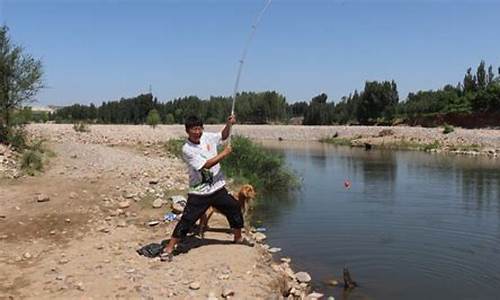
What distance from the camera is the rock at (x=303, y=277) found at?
1073cm

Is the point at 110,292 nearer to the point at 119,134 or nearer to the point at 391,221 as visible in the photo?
the point at 391,221

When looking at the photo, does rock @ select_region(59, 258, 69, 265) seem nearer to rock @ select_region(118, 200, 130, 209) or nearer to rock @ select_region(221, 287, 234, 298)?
rock @ select_region(221, 287, 234, 298)

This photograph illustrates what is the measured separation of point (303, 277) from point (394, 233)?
5.84 metres

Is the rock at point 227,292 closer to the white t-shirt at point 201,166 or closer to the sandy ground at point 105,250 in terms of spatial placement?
the sandy ground at point 105,250

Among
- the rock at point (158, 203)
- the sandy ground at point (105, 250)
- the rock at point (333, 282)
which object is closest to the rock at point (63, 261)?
the sandy ground at point (105, 250)

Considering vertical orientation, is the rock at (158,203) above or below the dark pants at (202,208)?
below

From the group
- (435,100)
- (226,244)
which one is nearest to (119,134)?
(226,244)

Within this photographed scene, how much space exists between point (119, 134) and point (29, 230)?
25002 mm

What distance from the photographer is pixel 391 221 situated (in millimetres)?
17688

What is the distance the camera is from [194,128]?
910cm

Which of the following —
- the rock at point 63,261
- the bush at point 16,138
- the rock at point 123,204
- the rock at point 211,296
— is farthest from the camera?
the bush at point 16,138

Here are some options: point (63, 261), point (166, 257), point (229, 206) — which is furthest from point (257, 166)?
point (63, 261)

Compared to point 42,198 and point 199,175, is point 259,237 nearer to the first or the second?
point 42,198

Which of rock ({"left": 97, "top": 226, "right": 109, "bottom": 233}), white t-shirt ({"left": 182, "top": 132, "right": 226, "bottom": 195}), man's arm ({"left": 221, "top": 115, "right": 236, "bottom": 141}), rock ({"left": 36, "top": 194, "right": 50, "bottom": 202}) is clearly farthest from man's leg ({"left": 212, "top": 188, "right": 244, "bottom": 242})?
rock ({"left": 36, "top": 194, "right": 50, "bottom": 202})
